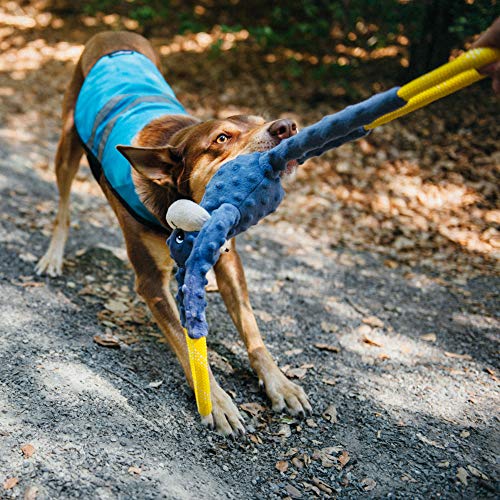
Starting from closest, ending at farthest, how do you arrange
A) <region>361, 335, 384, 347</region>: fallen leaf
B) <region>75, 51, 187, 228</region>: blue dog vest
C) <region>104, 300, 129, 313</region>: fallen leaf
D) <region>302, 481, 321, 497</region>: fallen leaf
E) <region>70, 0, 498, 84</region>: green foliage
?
<region>302, 481, 321, 497</region>: fallen leaf, <region>75, 51, 187, 228</region>: blue dog vest, <region>361, 335, 384, 347</region>: fallen leaf, <region>104, 300, 129, 313</region>: fallen leaf, <region>70, 0, 498, 84</region>: green foliage

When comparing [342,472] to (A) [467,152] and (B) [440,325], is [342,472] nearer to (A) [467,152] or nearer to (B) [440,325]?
(B) [440,325]

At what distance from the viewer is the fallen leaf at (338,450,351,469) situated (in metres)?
2.67

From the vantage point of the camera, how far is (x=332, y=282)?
15.7 ft

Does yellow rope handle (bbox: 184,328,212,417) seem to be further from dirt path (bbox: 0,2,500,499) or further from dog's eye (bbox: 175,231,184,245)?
dog's eye (bbox: 175,231,184,245)

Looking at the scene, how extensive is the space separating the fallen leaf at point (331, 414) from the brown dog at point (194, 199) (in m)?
0.12

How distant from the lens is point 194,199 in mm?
3084

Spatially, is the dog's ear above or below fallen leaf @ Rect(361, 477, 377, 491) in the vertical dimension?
above

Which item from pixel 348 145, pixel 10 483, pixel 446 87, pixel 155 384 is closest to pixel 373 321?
pixel 155 384

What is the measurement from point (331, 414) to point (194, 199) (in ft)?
4.62

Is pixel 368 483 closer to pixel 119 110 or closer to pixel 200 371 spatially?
pixel 200 371

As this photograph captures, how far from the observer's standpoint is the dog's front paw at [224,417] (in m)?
2.82

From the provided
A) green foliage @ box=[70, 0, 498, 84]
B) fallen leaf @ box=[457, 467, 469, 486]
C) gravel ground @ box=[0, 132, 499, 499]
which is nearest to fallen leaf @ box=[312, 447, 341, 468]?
gravel ground @ box=[0, 132, 499, 499]

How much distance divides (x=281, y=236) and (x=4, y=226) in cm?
264

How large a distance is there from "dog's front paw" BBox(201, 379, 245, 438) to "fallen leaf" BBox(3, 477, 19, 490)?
938mm
